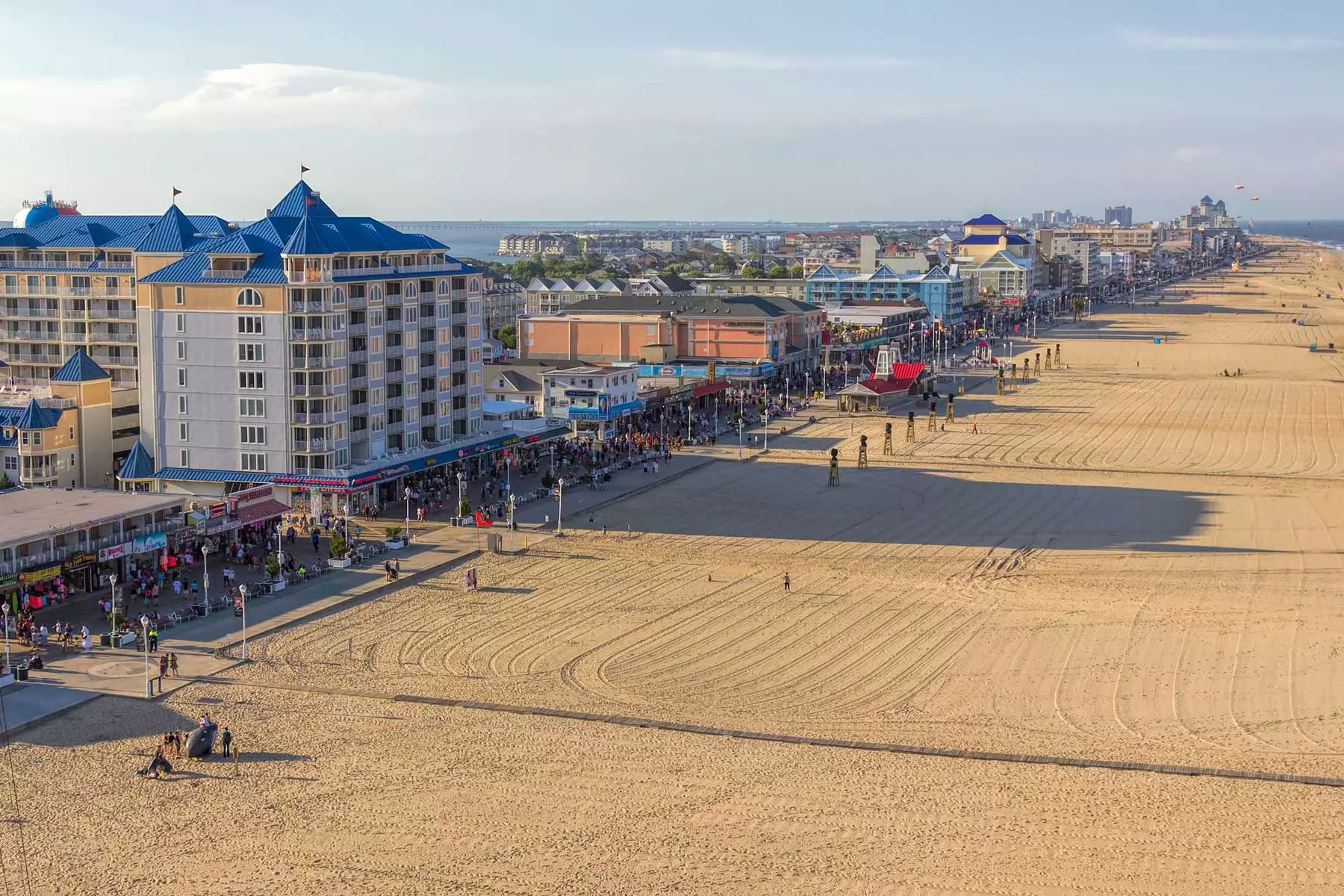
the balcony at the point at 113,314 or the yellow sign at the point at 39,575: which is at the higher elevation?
the balcony at the point at 113,314

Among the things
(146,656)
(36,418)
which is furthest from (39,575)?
(36,418)

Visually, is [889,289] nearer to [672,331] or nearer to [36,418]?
[672,331]

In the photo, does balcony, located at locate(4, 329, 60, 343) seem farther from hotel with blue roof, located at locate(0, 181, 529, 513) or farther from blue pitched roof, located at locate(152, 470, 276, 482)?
blue pitched roof, located at locate(152, 470, 276, 482)

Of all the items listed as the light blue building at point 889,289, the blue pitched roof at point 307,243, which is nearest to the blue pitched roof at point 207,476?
the blue pitched roof at point 307,243

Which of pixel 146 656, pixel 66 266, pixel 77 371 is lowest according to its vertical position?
pixel 146 656

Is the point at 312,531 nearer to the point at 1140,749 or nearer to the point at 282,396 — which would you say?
the point at 282,396

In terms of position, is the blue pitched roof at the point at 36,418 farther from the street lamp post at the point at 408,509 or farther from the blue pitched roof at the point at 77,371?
the street lamp post at the point at 408,509
